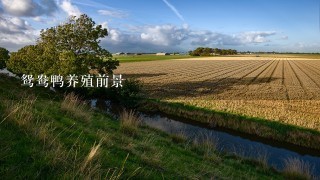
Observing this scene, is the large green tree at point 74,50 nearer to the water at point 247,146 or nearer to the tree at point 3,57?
the water at point 247,146

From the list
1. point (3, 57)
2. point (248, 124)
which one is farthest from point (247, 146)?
point (3, 57)

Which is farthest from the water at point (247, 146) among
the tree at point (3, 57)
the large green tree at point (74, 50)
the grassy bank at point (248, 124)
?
the tree at point (3, 57)

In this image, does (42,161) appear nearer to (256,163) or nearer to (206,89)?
(256,163)

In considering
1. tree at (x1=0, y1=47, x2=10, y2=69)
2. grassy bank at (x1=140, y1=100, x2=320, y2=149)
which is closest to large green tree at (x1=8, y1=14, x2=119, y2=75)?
grassy bank at (x1=140, y1=100, x2=320, y2=149)

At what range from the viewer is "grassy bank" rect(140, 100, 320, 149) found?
26094 millimetres

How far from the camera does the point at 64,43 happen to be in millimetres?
42500

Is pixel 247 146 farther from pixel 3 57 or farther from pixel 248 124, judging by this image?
pixel 3 57

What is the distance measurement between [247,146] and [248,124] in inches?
168

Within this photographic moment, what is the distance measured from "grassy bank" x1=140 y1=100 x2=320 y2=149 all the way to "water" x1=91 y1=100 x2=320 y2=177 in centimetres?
67

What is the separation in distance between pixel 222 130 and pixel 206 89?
71.0ft

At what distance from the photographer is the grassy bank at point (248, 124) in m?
26.1

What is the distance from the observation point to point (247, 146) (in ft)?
83.5

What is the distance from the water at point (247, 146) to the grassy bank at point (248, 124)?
0.67m

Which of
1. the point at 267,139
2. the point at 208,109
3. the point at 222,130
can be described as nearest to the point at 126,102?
the point at 208,109
